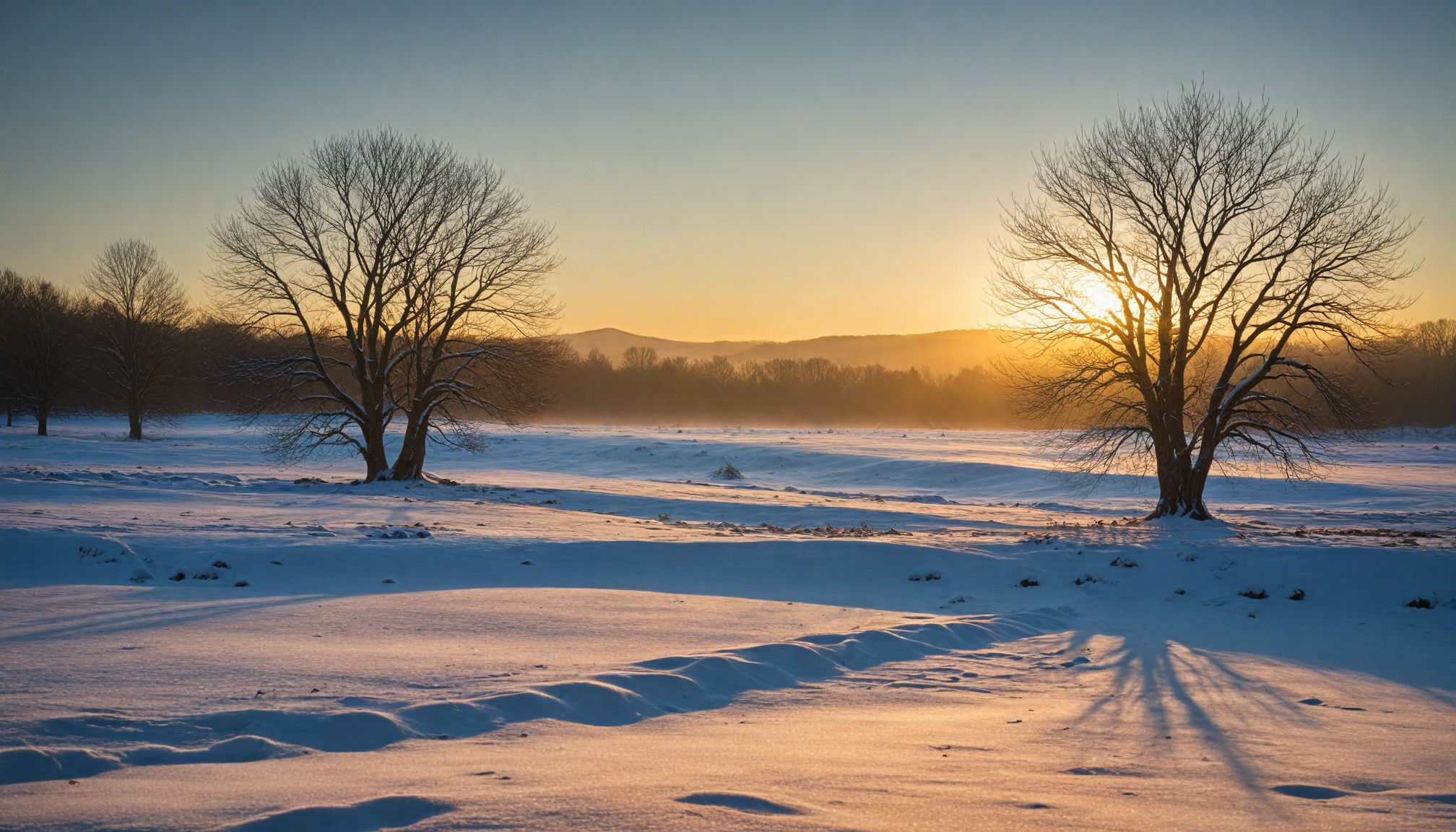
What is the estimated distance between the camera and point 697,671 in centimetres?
624

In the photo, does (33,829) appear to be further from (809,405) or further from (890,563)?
(809,405)

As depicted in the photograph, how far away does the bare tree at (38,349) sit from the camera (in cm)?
4531

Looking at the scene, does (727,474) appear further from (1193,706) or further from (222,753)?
(222,753)

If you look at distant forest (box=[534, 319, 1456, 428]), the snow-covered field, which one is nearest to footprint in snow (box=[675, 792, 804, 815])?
the snow-covered field

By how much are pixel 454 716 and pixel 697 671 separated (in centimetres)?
198

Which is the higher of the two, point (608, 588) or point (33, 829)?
point (33, 829)

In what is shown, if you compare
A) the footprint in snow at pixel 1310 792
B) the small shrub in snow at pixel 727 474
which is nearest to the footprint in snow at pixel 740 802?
the footprint in snow at pixel 1310 792

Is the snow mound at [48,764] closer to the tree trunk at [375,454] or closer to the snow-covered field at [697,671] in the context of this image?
the snow-covered field at [697,671]

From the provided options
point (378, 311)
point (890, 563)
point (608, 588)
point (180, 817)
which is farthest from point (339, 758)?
point (378, 311)

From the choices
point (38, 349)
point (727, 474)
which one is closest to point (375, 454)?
point (727, 474)

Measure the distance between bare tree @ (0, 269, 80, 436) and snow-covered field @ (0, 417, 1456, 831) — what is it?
3391 centimetres

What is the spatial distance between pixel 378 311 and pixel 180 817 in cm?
2373

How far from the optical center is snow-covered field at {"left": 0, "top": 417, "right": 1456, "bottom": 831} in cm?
350

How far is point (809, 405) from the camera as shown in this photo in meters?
100
